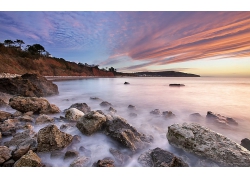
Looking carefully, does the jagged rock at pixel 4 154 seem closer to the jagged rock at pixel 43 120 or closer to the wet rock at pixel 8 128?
the wet rock at pixel 8 128

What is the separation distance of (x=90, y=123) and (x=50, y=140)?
1.94 ft

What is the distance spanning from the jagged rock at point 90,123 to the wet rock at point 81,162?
50cm

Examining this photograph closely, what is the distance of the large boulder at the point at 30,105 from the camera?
9.23 ft

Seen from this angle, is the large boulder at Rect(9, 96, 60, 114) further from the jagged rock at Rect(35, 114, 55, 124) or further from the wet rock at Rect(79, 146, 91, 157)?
the wet rock at Rect(79, 146, 91, 157)

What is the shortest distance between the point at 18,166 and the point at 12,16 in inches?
107

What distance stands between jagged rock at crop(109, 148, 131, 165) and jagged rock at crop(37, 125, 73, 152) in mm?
620

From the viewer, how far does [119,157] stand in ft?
5.59

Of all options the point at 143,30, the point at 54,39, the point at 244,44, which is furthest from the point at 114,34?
the point at 244,44

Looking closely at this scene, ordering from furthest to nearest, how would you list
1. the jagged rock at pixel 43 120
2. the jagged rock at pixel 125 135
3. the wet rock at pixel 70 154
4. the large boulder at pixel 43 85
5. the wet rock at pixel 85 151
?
the large boulder at pixel 43 85
the jagged rock at pixel 43 120
the jagged rock at pixel 125 135
the wet rock at pixel 85 151
the wet rock at pixel 70 154

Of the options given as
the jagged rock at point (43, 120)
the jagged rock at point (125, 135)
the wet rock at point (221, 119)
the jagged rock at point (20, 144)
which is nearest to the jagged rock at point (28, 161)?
the jagged rock at point (20, 144)

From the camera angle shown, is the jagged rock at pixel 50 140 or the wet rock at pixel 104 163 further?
the jagged rock at pixel 50 140

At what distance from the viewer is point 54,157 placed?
1647mm

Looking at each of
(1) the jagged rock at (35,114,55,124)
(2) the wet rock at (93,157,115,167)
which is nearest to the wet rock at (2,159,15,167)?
(2) the wet rock at (93,157,115,167)

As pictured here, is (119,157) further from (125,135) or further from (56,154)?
(56,154)
